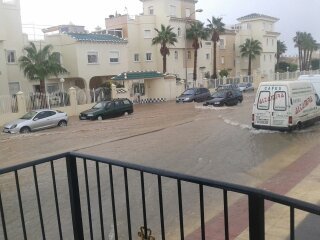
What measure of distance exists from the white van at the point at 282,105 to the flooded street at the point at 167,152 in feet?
1.80

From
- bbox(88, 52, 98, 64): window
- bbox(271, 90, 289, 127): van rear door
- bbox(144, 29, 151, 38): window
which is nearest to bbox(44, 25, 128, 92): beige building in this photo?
bbox(88, 52, 98, 64): window

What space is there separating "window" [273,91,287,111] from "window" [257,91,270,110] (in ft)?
1.08

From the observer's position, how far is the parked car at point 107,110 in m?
27.5

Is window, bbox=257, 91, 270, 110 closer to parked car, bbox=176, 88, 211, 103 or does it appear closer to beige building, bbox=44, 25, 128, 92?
parked car, bbox=176, 88, 211, 103

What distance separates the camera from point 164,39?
47750mm

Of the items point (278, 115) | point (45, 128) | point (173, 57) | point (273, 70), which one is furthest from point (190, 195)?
point (273, 70)

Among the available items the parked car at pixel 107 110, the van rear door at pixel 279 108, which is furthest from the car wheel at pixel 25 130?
the van rear door at pixel 279 108

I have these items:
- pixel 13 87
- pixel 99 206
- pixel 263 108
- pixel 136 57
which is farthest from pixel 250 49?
pixel 99 206

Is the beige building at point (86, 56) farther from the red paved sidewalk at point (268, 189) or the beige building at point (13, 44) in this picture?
the red paved sidewalk at point (268, 189)

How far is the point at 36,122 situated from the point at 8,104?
233 inches

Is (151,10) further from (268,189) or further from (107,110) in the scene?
(268,189)

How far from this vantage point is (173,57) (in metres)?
51.7

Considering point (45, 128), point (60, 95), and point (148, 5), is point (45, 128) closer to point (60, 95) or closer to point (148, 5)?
point (60, 95)

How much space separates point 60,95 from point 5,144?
13.4 metres
